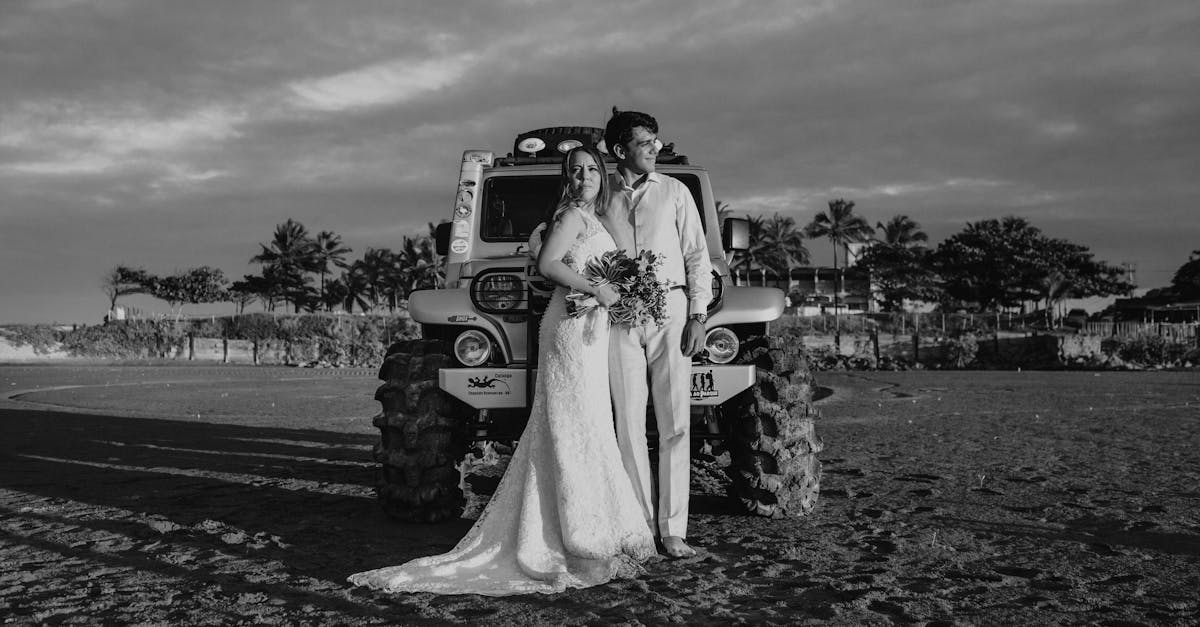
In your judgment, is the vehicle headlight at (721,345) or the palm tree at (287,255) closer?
the vehicle headlight at (721,345)

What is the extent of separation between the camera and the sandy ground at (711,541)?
4051mm

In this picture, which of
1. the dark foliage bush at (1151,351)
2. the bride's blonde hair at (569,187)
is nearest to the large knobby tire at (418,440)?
the bride's blonde hair at (569,187)

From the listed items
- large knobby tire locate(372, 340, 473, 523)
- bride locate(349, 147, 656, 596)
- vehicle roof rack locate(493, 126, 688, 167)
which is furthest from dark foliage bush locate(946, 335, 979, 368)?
bride locate(349, 147, 656, 596)

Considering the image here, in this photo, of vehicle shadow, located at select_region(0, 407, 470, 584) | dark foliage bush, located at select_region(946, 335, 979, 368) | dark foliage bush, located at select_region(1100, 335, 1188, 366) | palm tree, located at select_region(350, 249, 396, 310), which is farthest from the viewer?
palm tree, located at select_region(350, 249, 396, 310)

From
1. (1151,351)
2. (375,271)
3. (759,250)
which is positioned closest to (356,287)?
(375,271)

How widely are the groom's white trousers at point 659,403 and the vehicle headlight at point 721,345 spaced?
784 millimetres

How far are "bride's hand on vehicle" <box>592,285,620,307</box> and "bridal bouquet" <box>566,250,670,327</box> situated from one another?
0.02m

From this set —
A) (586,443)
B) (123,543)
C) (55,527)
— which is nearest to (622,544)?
(586,443)

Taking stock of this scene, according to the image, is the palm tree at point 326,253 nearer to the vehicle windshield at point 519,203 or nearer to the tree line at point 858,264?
the tree line at point 858,264

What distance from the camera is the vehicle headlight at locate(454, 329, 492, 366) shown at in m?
6.05

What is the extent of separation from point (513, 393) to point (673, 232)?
1364 millimetres

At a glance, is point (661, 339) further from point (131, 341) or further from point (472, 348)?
point (131, 341)

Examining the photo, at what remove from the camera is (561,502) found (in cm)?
481

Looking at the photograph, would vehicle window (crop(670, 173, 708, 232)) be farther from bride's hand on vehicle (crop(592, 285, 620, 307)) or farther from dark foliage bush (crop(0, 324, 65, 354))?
dark foliage bush (crop(0, 324, 65, 354))
